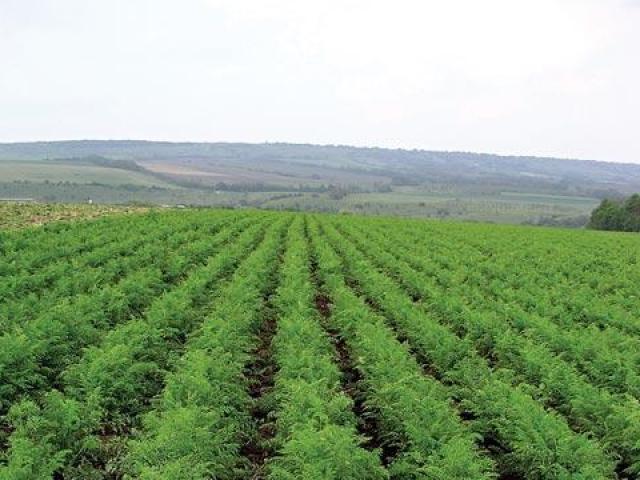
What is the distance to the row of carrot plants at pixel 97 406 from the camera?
7727 mm

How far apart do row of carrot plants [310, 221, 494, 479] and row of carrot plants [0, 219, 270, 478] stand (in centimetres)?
332

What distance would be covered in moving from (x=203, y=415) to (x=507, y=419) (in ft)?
13.5

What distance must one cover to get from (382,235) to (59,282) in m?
23.1

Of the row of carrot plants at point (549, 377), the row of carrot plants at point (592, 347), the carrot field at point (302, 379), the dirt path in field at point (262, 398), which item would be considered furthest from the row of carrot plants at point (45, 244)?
the row of carrot plants at point (592, 347)

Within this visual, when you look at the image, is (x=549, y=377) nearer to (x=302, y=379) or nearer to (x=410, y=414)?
(x=410, y=414)

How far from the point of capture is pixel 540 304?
1750 cm

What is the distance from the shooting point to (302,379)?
399 inches

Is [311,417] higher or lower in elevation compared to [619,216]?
higher

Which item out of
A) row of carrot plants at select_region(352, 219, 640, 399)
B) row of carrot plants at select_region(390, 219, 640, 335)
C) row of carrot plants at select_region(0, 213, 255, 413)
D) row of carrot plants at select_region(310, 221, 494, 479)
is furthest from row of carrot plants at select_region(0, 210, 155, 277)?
row of carrot plants at select_region(390, 219, 640, 335)

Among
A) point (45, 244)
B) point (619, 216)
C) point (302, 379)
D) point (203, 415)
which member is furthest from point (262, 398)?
point (619, 216)

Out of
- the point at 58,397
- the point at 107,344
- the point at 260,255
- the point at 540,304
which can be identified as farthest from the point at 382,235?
the point at 58,397

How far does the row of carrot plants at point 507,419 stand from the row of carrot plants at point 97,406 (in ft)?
15.5

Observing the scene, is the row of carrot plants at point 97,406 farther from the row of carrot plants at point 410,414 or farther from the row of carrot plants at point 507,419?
the row of carrot plants at point 507,419

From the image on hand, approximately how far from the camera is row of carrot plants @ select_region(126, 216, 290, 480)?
757 cm
